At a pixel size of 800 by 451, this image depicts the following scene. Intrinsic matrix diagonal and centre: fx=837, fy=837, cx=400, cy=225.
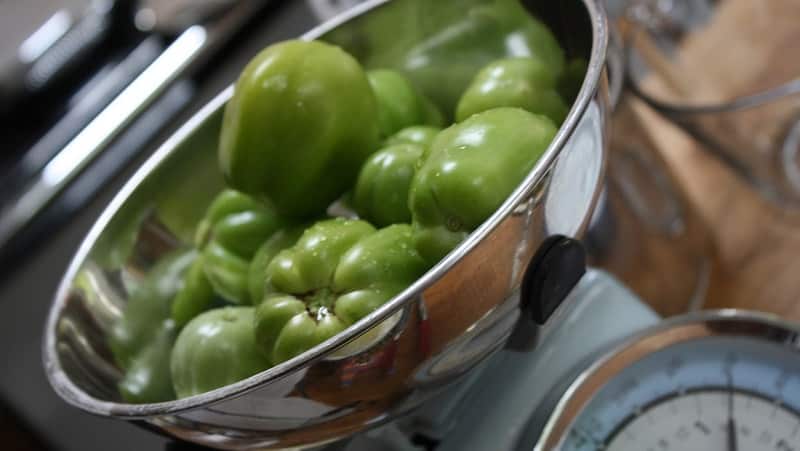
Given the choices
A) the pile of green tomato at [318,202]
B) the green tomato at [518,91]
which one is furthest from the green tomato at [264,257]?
the green tomato at [518,91]

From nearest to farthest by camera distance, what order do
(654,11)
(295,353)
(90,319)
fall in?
(295,353), (90,319), (654,11)

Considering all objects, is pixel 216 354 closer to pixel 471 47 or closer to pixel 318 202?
pixel 318 202

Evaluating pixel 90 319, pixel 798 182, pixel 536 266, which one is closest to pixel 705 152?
pixel 798 182

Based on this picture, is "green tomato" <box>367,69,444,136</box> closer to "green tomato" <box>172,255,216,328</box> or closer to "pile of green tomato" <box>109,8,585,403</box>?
"pile of green tomato" <box>109,8,585,403</box>

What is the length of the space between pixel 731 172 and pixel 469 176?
463mm

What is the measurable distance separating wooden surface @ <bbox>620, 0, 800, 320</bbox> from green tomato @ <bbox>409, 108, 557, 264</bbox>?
297 mm

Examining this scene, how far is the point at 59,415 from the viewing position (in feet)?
2.23

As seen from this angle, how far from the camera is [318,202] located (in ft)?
1.55

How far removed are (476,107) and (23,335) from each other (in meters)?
0.51

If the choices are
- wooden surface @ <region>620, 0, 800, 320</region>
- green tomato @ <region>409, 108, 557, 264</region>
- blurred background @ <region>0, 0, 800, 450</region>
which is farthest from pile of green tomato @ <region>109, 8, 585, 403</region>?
wooden surface @ <region>620, 0, 800, 320</region>

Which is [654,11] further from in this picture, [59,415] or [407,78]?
[59,415]

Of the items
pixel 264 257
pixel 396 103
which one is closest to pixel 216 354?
pixel 264 257

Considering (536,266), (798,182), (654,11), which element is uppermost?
(536,266)

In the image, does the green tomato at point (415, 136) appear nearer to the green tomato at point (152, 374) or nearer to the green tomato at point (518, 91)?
the green tomato at point (518, 91)
